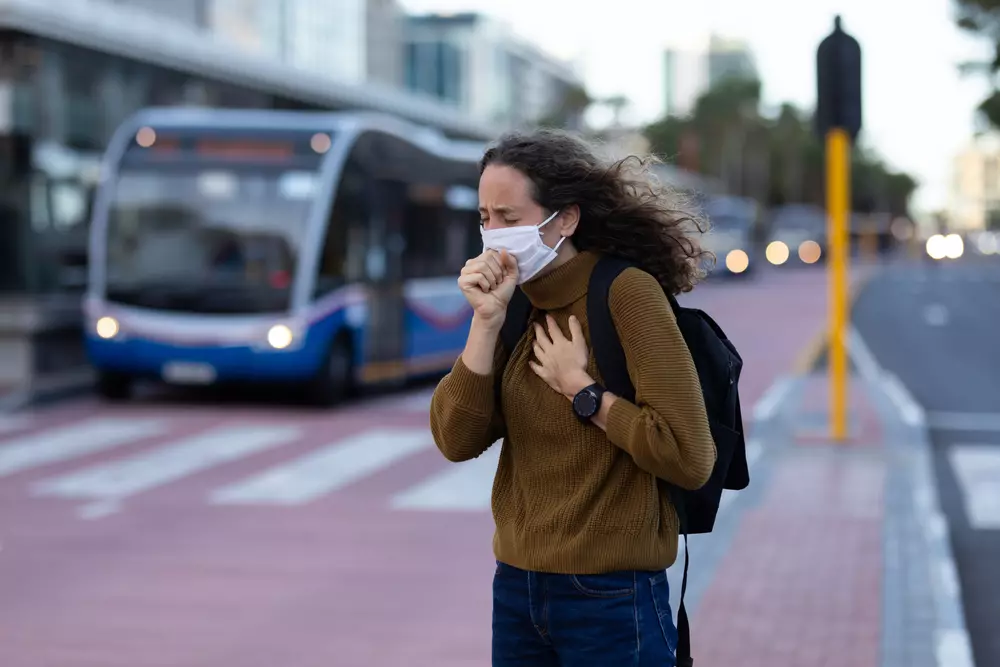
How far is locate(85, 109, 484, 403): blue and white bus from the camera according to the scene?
14.8m

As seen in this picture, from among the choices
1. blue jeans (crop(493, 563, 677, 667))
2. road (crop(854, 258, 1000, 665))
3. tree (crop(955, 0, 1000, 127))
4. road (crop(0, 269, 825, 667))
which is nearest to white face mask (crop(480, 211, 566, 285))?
blue jeans (crop(493, 563, 677, 667))

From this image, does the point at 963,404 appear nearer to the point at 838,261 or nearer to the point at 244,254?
the point at 838,261

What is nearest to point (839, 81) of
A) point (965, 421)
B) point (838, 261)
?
point (838, 261)

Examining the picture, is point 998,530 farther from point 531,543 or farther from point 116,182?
point 116,182

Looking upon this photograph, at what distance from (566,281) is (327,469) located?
8.23 metres

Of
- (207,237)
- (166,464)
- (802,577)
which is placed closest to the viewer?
(802,577)

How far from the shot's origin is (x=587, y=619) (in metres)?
2.99

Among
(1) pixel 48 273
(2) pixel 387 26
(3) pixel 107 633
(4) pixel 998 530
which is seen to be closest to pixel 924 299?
(1) pixel 48 273

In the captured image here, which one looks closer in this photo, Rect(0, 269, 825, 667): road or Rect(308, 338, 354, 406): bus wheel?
Rect(0, 269, 825, 667): road

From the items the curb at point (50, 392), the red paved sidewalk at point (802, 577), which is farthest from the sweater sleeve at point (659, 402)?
the curb at point (50, 392)

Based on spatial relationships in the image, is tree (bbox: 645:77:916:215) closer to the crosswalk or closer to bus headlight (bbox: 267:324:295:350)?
bus headlight (bbox: 267:324:295:350)

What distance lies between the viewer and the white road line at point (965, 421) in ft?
44.3

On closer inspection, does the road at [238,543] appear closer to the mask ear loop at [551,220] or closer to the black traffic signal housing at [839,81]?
the mask ear loop at [551,220]

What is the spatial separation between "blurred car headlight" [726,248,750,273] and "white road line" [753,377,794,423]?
40643 mm
